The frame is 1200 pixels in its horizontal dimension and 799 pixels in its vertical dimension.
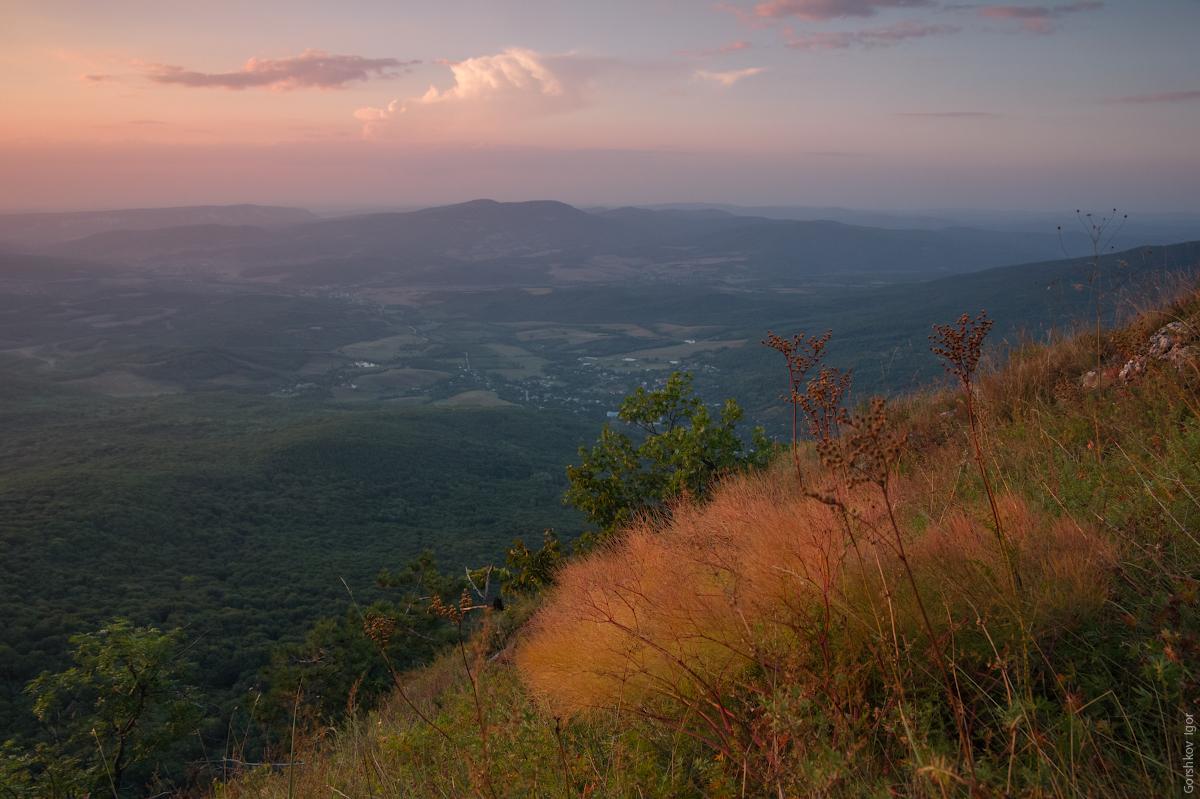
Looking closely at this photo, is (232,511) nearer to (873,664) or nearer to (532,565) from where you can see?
(532,565)

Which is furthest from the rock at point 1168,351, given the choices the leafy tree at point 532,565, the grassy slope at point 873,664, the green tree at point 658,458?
the leafy tree at point 532,565

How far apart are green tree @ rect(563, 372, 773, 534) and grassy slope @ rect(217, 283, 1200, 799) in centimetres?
497

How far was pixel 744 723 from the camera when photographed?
2.61 metres

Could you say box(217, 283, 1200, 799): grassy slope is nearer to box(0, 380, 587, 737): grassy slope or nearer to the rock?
the rock

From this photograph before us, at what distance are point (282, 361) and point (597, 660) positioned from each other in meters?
133

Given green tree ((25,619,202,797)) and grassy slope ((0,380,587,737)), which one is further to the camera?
grassy slope ((0,380,587,737))

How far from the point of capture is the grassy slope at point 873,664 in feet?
6.78

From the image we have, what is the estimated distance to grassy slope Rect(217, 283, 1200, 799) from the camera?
81.4 inches

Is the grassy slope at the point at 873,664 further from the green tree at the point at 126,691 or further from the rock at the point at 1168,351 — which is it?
the green tree at the point at 126,691

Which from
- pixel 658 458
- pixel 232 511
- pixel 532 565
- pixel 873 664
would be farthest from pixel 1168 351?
pixel 232 511

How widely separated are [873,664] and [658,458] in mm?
7310

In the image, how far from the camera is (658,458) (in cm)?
984

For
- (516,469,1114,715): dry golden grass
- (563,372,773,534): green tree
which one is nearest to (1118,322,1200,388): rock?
(516,469,1114,715): dry golden grass

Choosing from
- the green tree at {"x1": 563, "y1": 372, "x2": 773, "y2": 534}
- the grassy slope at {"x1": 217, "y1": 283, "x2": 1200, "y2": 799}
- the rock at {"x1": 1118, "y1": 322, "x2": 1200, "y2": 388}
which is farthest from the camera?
the green tree at {"x1": 563, "y1": 372, "x2": 773, "y2": 534}
